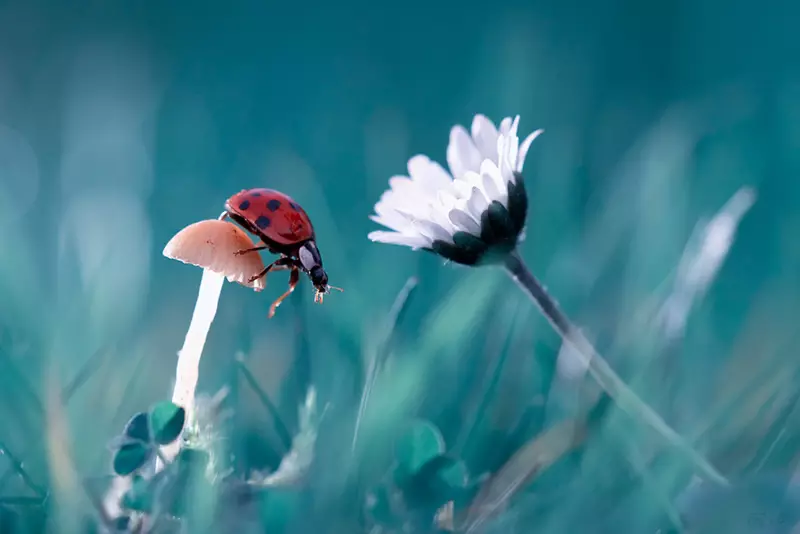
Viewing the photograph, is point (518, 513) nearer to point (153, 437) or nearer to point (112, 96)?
point (153, 437)

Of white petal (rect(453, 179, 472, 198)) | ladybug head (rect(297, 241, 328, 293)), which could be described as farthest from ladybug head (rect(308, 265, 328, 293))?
white petal (rect(453, 179, 472, 198))

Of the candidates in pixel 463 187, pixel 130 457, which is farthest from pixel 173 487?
pixel 463 187

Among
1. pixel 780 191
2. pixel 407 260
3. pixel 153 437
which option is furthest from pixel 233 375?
pixel 780 191

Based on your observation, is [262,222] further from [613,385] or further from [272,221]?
[613,385]

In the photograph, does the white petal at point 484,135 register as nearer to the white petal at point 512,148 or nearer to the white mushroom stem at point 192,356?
the white petal at point 512,148

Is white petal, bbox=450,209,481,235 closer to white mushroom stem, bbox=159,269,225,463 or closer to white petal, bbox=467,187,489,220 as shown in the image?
white petal, bbox=467,187,489,220

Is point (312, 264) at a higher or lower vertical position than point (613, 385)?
higher
